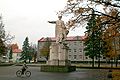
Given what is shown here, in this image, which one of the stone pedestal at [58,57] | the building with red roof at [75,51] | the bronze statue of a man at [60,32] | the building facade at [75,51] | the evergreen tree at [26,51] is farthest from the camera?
the building with red roof at [75,51]

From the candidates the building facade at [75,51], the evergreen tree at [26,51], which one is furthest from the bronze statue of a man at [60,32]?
the building facade at [75,51]

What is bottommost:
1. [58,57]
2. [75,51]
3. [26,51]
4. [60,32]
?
[58,57]

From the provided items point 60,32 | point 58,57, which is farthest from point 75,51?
point 58,57

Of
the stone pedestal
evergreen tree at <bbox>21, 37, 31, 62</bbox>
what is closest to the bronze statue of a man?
the stone pedestal

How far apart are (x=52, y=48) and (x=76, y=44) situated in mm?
83931

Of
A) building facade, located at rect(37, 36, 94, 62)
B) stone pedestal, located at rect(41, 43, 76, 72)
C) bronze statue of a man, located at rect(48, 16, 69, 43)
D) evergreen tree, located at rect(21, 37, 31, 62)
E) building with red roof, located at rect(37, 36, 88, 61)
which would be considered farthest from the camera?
building with red roof, located at rect(37, 36, 88, 61)

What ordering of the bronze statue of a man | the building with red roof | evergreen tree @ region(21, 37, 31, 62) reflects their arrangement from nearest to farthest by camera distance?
the bronze statue of a man < evergreen tree @ region(21, 37, 31, 62) < the building with red roof

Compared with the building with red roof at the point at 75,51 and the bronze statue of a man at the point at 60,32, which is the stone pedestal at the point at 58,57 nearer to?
the bronze statue of a man at the point at 60,32

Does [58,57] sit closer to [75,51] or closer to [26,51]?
[26,51]

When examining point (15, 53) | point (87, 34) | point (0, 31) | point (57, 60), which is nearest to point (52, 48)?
point (57, 60)

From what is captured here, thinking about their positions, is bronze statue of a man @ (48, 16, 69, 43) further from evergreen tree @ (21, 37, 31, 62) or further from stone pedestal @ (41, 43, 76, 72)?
evergreen tree @ (21, 37, 31, 62)

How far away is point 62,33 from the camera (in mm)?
34969

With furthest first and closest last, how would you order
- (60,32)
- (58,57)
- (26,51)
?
(26,51) < (60,32) < (58,57)

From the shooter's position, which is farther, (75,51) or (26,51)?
(75,51)
